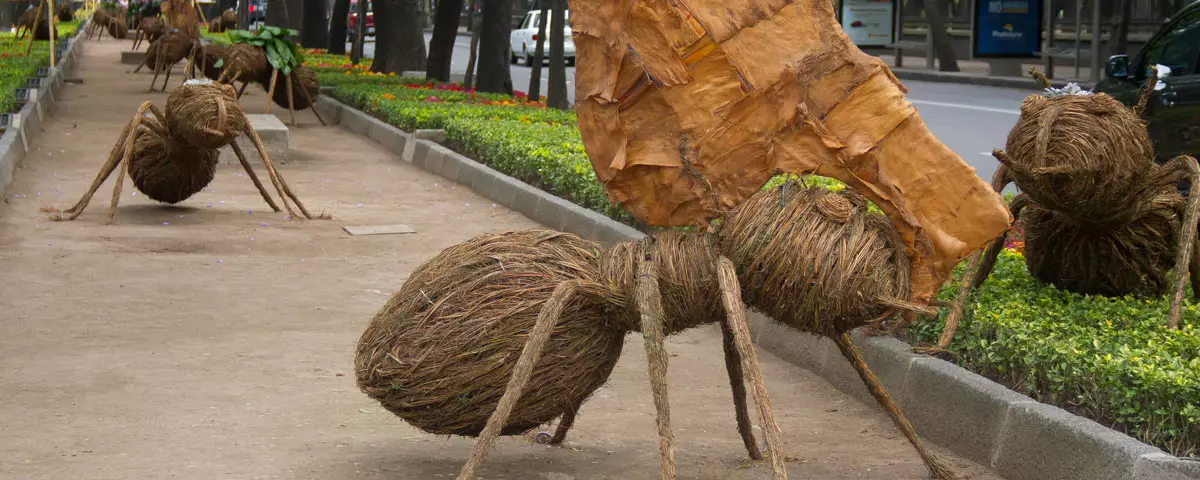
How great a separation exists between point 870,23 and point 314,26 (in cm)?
1395

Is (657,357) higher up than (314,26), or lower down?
lower down

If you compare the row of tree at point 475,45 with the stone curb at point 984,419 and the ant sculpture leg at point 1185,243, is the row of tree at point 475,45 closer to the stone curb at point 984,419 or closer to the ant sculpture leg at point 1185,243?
the stone curb at point 984,419

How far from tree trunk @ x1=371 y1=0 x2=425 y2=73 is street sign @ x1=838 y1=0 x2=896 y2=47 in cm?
1053

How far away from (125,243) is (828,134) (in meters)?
6.37

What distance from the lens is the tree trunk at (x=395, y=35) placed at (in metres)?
23.3

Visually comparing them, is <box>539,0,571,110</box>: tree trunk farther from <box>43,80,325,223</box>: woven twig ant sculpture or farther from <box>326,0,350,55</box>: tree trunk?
<box>326,0,350,55</box>: tree trunk

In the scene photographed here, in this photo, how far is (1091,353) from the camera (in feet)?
14.8

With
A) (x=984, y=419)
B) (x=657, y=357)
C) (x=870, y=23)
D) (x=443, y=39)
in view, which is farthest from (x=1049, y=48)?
(x=657, y=357)

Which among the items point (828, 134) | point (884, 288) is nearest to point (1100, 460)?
point (884, 288)

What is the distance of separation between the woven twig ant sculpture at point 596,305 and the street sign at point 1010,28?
2326cm

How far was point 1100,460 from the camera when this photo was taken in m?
3.95

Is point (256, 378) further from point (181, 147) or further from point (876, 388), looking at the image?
point (181, 147)

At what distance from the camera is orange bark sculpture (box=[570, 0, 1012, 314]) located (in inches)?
147

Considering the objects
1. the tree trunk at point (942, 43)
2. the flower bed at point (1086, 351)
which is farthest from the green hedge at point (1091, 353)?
the tree trunk at point (942, 43)
